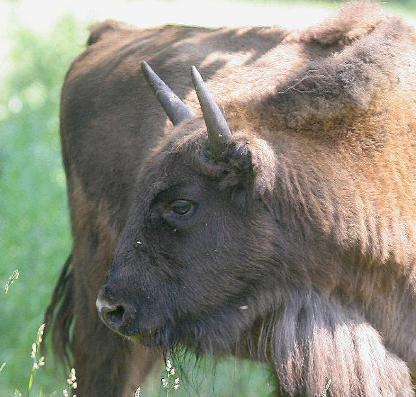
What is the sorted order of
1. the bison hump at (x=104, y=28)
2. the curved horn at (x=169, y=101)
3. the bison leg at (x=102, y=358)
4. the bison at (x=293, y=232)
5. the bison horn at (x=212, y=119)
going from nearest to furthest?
the bison horn at (x=212, y=119) < the bison at (x=293, y=232) < the curved horn at (x=169, y=101) < the bison leg at (x=102, y=358) < the bison hump at (x=104, y=28)

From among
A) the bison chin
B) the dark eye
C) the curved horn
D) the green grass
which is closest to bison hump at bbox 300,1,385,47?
the curved horn

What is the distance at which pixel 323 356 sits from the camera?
4664 millimetres

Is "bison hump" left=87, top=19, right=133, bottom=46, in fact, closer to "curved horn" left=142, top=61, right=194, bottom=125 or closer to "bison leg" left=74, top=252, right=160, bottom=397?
"bison leg" left=74, top=252, right=160, bottom=397

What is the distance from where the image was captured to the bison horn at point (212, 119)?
14.8 feet

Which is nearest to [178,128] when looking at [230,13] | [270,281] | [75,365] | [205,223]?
[205,223]

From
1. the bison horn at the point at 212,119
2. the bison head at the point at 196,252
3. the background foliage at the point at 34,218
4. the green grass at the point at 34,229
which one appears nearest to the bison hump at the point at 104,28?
the green grass at the point at 34,229

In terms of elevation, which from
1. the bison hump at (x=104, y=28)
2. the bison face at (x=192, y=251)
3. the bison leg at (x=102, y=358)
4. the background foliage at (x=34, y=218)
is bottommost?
the background foliage at (x=34, y=218)

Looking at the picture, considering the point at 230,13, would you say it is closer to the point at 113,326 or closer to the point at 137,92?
the point at 137,92

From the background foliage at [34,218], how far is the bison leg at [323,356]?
18.9 inches

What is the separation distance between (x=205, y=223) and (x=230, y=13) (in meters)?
15.2

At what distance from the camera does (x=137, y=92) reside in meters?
5.94

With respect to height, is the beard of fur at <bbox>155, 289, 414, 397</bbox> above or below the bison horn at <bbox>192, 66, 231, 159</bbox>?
below

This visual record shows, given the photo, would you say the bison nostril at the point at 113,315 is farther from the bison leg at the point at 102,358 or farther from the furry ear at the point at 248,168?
the bison leg at the point at 102,358

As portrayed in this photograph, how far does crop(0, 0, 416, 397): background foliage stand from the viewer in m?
6.94
